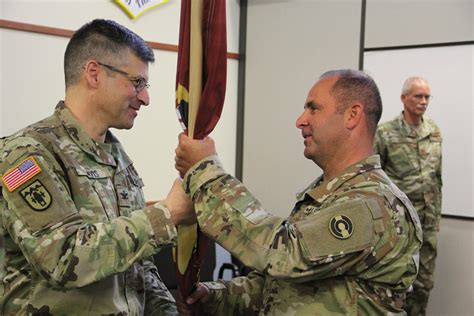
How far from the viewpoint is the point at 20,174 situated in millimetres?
1433

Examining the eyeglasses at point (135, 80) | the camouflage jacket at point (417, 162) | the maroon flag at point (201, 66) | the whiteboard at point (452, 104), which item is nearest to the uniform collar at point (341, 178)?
the maroon flag at point (201, 66)

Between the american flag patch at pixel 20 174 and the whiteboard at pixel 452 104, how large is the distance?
370 cm

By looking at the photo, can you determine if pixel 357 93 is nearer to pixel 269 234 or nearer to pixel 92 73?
pixel 269 234

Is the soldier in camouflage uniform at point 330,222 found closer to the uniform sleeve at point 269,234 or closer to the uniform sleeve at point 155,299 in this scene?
the uniform sleeve at point 269,234

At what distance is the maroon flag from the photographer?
1.58 metres

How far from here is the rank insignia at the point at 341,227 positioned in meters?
1.44

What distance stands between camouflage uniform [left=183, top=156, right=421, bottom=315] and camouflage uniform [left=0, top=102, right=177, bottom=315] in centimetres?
15

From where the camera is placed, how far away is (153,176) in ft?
14.5

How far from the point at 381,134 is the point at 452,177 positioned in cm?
65

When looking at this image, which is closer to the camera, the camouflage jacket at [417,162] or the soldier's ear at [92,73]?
the soldier's ear at [92,73]

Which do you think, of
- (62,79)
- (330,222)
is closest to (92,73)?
(330,222)

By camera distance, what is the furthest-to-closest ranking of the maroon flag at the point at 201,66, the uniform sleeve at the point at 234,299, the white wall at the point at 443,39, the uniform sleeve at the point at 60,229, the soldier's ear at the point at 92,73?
the white wall at the point at 443,39 → the uniform sleeve at the point at 234,299 → the soldier's ear at the point at 92,73 → the maroon flag at the point at 201,66 → the uniform sleeve at the point at 60,229

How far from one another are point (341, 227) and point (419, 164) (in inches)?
123

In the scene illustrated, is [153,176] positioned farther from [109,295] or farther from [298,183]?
[109,295]
